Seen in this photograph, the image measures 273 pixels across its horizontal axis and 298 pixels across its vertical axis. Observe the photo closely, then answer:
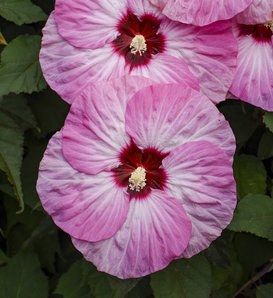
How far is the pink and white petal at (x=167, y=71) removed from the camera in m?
1.19

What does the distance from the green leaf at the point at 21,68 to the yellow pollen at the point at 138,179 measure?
325mm

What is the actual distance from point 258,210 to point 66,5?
719 millimetres

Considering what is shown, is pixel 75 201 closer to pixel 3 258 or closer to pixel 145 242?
pixel 145 242

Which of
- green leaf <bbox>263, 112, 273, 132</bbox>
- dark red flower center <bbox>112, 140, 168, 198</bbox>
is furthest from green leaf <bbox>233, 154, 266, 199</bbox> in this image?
dark red flower center <bbox>112, 140, 168, 198</bbox>

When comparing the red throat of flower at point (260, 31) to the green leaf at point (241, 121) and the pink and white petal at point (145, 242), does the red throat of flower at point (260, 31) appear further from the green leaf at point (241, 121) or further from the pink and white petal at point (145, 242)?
the pink and white petal at point (145, 242)

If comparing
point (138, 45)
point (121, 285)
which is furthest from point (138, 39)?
point (121, 285)

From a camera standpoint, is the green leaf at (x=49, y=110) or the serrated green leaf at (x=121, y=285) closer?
the serrated green leaf at (x=121, y=285)

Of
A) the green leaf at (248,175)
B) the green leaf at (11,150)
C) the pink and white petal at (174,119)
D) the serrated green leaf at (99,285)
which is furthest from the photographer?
the green leaf at (248,175)

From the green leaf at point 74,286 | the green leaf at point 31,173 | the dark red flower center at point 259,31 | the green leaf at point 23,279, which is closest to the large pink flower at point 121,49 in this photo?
the dark red flower center at point 259,31

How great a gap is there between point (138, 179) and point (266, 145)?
0.47 meters

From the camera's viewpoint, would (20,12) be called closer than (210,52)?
No

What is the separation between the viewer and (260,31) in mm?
1286

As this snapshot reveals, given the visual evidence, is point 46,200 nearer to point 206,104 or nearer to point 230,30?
point 206,104

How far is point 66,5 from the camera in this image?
3.83 ft
